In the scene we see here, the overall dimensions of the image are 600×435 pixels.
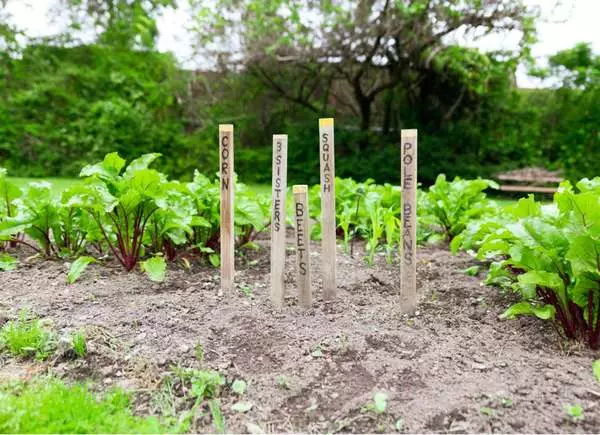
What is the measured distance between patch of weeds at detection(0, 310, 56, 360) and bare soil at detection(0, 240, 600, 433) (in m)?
0.08

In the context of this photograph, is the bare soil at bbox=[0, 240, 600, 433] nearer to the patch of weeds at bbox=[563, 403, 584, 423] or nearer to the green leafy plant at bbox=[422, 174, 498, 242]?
the patch of weeds at bbox=[563, 403, 584, 423]

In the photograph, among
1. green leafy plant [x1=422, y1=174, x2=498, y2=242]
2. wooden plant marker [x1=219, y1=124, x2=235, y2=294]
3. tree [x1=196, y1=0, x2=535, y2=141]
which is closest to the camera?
wooden plant marker [x1=219, y1=124, x2=235, y2=294]

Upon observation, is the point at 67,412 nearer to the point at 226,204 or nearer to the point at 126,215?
the point at 226,204

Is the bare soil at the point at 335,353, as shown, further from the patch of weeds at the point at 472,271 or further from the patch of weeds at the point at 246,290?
the patch of weeds at the point at 472,271

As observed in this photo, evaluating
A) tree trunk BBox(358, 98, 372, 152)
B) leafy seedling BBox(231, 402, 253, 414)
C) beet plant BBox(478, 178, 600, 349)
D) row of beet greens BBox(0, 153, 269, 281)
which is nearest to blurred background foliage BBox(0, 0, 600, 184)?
tree trunk BBox(358, 98, 372, 152)

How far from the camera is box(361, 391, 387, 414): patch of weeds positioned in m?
2.14

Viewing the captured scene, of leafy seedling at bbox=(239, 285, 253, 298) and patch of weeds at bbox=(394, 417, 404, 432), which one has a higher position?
leafy seedling at bbox=(239, 285, 253, 298)

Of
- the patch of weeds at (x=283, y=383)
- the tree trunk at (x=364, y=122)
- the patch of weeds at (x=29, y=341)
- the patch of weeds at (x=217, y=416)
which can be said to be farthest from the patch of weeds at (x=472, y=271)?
the tree trunk at (x=364, y=122)

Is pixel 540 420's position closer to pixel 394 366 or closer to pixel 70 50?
pixel 394 366

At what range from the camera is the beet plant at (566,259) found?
2439 millimetres

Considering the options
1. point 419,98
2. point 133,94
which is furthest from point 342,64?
point 133,94

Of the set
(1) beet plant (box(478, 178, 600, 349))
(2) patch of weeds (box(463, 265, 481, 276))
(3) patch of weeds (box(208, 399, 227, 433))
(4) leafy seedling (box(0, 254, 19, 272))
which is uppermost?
(1) beet plant (box(478, 178, 600, 349))

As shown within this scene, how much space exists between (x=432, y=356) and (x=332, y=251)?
925 mm

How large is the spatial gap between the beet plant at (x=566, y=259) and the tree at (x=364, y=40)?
25.3 ft
